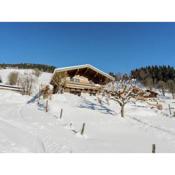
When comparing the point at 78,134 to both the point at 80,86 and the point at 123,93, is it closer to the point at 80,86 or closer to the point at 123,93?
the point at 123,93

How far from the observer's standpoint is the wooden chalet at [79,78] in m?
34.8

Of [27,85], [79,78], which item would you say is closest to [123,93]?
[79,78]

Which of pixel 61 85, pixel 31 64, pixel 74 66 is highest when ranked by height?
pixel 31 64

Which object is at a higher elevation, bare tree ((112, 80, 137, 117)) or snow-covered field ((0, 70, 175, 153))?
bare tree ((112, 80, 137, 117))

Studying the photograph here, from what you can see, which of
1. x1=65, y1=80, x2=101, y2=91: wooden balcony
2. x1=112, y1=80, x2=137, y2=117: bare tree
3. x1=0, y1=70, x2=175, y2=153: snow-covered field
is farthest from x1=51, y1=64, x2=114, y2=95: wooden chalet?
x1=0, y1=70, x2=175, y2=153: snow-covered field

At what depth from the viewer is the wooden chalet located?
114ft

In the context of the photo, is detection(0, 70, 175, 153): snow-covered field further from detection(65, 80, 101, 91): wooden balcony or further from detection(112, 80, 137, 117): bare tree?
detection(65, 80, 101, 91): wooden balcony

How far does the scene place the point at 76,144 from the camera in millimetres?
12484

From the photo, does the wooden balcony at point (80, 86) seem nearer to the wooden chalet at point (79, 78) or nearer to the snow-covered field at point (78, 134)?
the wooden chalet at point (79, 78)

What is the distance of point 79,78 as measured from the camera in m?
36.8

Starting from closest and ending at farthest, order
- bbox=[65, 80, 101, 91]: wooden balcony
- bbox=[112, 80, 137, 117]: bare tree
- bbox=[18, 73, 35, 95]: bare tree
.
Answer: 1. bbox=[112, 80, 137, 117]: bare tree
2. bbox=[65, 80, 101, 91]: wooden balcony
3. bbox=[18, 73, 35, 95]: bare tree

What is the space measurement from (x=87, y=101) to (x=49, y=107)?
24.7 feet
